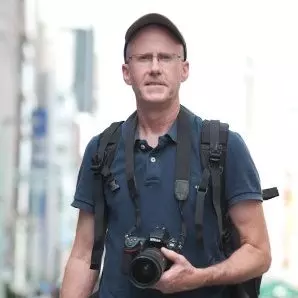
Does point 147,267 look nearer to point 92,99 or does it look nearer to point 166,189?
point 166,189

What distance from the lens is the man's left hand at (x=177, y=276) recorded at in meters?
1.92

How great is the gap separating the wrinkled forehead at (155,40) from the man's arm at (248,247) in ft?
1.55

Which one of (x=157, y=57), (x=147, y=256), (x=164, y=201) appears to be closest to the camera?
(x=147, y=256)

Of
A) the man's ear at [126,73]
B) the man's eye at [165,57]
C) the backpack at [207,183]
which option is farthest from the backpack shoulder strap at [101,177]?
the man's eye at [165,57]

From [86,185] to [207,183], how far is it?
40 cm

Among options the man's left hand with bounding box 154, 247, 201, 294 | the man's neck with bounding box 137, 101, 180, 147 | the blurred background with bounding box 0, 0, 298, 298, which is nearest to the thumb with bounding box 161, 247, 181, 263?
the man's left hand with bounding box 154, 247, 201, 294

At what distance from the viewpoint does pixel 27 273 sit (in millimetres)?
5801

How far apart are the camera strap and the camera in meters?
0.06

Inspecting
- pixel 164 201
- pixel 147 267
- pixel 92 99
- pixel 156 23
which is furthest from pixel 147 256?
pixel 92 99

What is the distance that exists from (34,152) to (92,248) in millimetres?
3567

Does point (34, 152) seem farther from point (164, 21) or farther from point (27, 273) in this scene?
point (164, 21)

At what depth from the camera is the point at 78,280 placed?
229 centimetres

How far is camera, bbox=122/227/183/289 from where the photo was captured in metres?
1.90

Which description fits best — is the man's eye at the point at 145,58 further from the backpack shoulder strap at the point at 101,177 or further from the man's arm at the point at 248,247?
the man's arm at the point at 248,247
